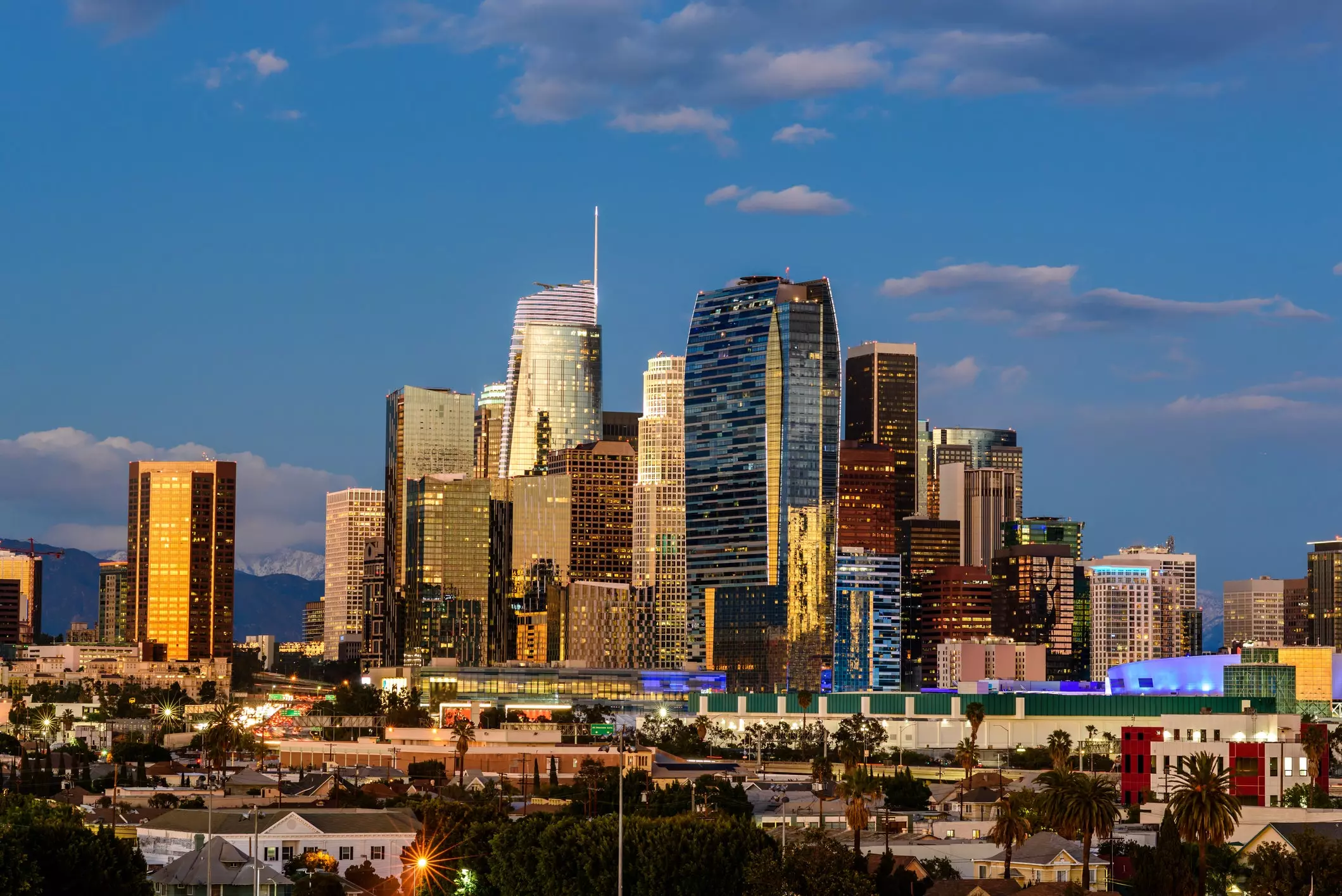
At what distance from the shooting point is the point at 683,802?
194 meters

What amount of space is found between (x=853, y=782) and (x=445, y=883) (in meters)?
48.1

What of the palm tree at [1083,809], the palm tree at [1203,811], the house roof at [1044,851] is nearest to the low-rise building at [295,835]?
the house roof at [1044,851]

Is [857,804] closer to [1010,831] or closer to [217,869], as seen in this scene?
[1010,831]

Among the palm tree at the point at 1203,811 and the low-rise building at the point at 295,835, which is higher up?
the palm tree at the point at 1203,811

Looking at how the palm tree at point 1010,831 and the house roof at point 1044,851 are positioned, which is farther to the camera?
the house roof at point 1044,851

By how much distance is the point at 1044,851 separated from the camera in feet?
506

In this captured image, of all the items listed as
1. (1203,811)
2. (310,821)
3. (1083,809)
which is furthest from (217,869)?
(1203,811)

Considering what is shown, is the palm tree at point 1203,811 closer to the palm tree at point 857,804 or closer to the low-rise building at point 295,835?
the palm tree at point 857,804

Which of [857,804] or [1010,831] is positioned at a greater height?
[857,804]

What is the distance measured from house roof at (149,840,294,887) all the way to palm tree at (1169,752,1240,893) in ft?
204

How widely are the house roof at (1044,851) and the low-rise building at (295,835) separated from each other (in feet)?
149

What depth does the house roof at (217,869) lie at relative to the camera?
14675 cm

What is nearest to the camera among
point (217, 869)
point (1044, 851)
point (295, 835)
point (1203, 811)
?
point (1203, 811)

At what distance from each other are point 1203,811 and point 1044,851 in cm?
1815
